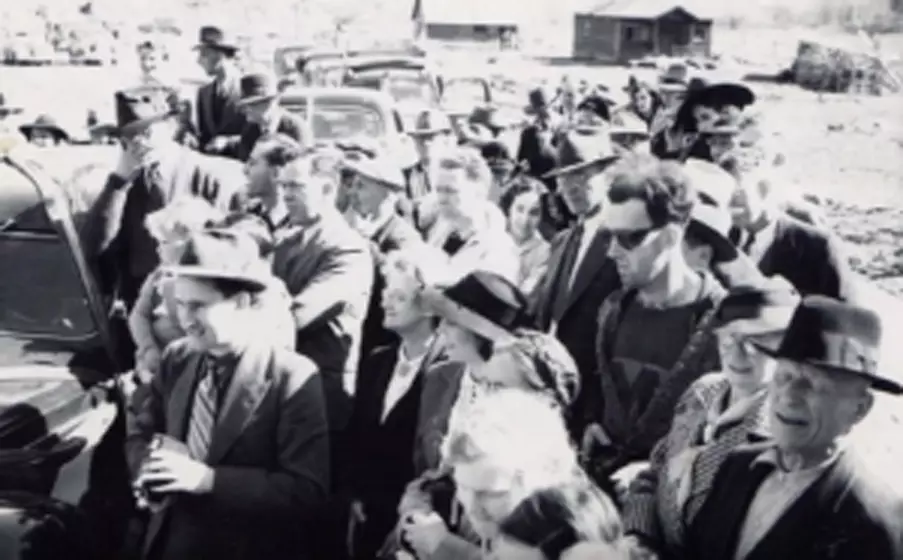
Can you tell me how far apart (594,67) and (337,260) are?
2.15 ft

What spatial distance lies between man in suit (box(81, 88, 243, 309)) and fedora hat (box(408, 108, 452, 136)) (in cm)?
50

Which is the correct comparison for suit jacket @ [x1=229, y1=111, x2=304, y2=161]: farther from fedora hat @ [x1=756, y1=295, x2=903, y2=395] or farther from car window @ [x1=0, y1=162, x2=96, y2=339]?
fedora hat @ [x1=756, y1=295, x2=903, y2=395]

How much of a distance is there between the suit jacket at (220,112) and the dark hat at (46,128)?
32 centimetres

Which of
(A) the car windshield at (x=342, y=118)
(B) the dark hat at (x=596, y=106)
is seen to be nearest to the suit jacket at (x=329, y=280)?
(B) the dark hat at (x=596, y=106)

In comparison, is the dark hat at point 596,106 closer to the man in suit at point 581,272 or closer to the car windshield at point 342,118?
the man in suit at point 581,272

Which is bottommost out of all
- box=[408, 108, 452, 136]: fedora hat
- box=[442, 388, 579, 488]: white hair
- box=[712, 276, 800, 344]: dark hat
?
box=[442, 388, 579, 488]: white hair

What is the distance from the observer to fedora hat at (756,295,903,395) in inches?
64.4

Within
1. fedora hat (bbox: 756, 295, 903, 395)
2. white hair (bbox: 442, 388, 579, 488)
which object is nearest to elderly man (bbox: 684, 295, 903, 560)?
fedora hat (bbox: 756, 295, 903, 395)

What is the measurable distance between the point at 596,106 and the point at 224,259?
806 mm

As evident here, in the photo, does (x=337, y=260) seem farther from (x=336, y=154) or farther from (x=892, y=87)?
(x=892, y=87)

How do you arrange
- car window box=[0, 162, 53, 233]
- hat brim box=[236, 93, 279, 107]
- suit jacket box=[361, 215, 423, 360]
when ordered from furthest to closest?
hat brim box=[236, 93, 279, 107], car window box=[0, 162, 53, 233], suit jacket box=[361, 215, 423, 360]

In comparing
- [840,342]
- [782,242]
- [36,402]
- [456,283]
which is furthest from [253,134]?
[840,342]

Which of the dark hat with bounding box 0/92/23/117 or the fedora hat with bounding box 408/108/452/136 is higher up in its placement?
the dark hat with bounding box 0/92/23/117

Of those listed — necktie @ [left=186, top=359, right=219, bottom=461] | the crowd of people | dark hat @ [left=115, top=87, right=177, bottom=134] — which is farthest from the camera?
dark hat @ [left=115, top=87, right=177, bottom=134]
